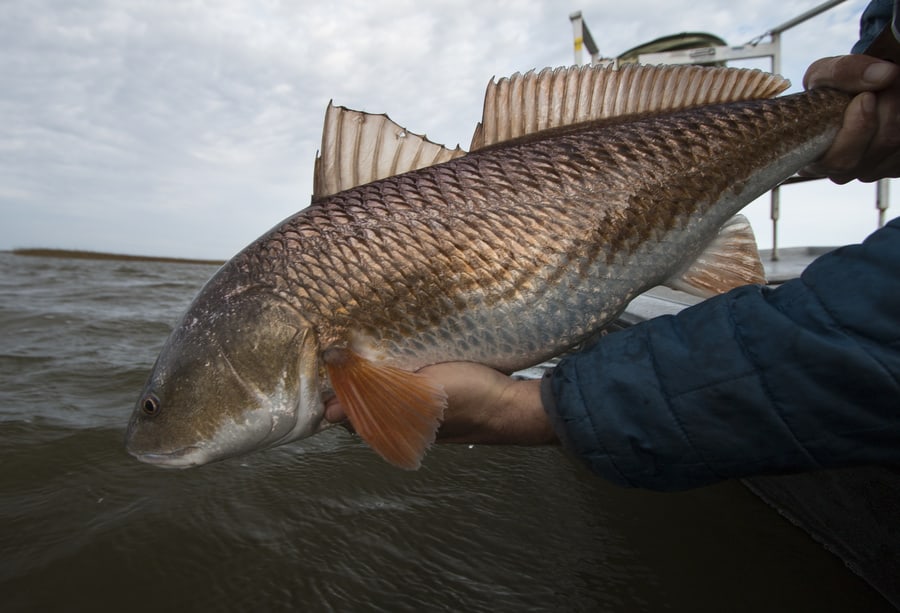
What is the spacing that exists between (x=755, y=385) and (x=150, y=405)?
204cm

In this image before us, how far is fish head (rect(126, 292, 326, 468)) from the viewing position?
6.51 ft

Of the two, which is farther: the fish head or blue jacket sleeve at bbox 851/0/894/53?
blue jacket sleeve at bbox 851/0/894/53

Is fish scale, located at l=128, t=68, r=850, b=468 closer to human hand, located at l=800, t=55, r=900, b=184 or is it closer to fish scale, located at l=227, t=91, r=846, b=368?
fish scale, located at l=227, t=91, r=846, b=368

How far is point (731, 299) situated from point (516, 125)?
3.76ft

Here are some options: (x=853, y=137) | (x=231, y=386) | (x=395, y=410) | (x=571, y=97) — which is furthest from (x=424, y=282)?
(x=853, y=137)

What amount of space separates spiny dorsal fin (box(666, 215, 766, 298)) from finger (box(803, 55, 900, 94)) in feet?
2.18

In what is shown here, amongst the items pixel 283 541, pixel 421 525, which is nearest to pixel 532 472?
pixel 421 525

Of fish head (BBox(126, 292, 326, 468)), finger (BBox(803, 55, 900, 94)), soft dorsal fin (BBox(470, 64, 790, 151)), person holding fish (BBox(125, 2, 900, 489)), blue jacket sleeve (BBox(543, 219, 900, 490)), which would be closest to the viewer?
blue jacket sleeve (BBox(543, 219, 900, 490))

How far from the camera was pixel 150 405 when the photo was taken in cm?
209

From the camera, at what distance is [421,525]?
2.87m

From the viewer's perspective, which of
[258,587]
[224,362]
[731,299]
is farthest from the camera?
[258,587]

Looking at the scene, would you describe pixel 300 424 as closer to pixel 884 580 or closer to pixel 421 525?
pixel 421 525

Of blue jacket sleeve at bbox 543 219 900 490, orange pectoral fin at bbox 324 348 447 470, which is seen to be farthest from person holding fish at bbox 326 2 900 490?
orange pectoral fin at bbox 324 348 447 470

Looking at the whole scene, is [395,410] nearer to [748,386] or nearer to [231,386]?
[231,386]
